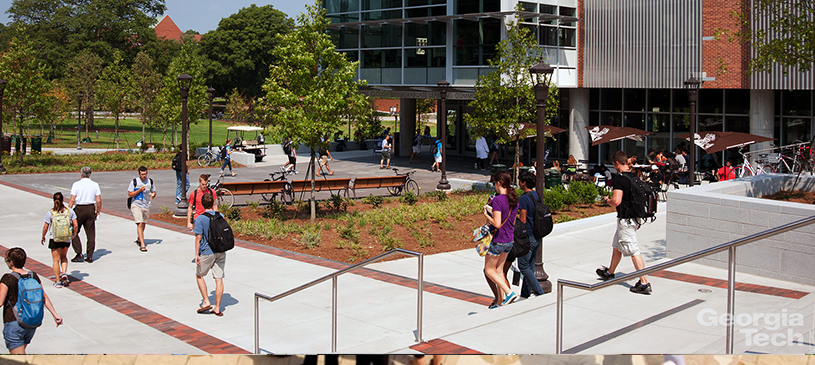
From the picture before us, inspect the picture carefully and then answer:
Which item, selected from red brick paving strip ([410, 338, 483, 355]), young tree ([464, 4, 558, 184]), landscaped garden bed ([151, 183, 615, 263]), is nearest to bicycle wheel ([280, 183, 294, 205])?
landscaped garden bed ([151, 183, 615, 263])

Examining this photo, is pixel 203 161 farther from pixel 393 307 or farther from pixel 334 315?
pixel 334 315

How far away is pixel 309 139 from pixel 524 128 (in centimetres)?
859

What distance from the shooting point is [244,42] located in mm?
78312

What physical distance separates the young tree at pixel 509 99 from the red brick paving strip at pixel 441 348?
598 inches

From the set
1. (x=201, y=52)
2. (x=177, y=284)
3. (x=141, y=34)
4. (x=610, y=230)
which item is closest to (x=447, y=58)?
(x=610, y=230)

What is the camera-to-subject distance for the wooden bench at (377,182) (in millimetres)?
20913

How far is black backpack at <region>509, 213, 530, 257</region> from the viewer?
818 cm

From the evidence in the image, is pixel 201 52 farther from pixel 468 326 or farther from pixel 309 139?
pixel 468 326

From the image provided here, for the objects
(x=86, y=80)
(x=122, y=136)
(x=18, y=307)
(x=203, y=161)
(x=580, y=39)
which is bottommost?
(x=18, y=307)

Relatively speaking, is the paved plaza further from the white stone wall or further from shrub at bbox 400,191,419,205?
shrub at bbox 400,191,419,205

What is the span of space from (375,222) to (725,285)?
448 inches

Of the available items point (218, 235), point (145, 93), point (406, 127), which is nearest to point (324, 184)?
point (218, 235)

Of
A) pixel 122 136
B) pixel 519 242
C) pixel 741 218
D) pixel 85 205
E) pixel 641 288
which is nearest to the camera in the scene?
pixel 641 288

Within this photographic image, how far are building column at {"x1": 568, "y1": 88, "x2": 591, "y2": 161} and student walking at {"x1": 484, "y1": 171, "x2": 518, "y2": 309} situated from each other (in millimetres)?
24582
